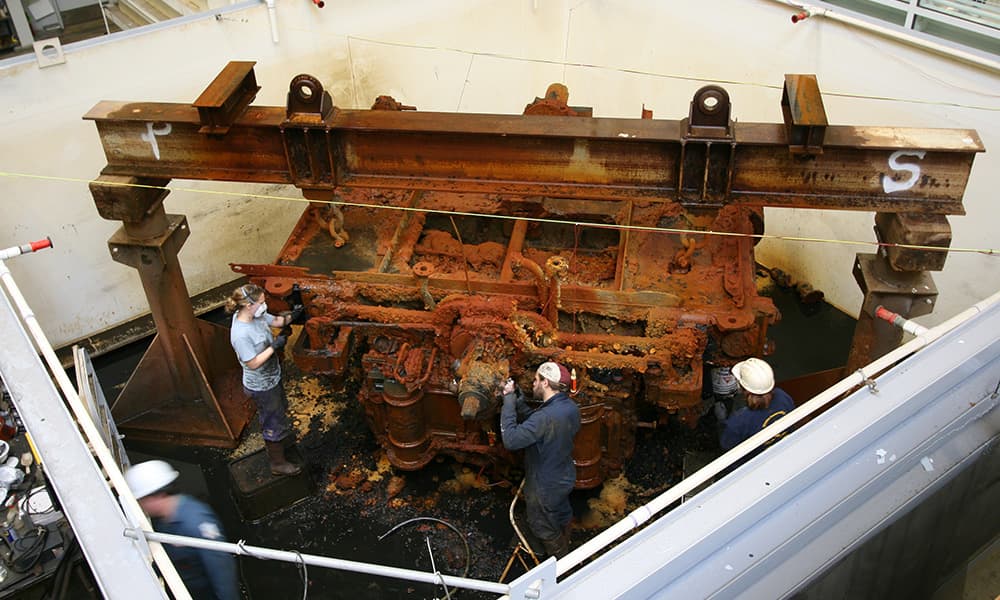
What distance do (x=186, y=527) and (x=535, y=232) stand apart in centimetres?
321

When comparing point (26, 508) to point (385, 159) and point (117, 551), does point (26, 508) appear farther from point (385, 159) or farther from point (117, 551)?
point (385, 159)

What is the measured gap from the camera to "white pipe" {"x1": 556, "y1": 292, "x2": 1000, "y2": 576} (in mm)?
2547

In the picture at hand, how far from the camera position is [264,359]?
511 centimetres

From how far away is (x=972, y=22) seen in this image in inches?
231

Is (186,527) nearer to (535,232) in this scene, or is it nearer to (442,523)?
(442,523)

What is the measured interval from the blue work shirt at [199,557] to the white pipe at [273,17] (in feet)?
14.2

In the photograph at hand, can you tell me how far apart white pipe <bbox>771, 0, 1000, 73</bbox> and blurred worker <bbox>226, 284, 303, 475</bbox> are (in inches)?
183

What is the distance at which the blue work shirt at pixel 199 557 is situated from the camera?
4.10 m

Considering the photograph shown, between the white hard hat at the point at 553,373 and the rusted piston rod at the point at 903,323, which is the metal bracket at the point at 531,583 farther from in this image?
the white hard hat at the point at 553,373

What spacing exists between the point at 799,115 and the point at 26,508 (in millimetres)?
4864

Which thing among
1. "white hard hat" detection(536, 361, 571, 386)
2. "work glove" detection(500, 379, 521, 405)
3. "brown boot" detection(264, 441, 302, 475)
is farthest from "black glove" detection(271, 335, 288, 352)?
"white hard hat" detection(536, 361, 571, 386)

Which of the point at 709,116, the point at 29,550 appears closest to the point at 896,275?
the point at 709,116

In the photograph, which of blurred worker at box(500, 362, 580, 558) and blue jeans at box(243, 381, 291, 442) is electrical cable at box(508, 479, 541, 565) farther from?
blue jeans at box(243, 381, 291, 442)

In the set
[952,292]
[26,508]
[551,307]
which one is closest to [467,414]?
[551,307]
